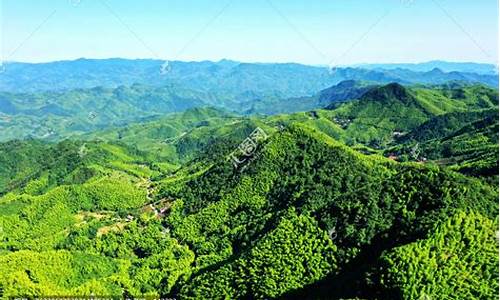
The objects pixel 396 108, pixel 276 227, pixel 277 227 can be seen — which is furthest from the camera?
pixel 396 108

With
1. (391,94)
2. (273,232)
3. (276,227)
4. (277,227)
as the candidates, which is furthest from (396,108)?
(273,232)

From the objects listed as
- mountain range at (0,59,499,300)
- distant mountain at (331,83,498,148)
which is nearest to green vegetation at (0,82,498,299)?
mountain range at (0,59,499,300)

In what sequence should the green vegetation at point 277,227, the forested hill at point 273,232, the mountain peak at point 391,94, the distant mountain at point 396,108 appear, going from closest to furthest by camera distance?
the forested hill at point 273,232 → the green vegetation at point 277,227 → the distant mountain at point 396,108 → the mountain peak at point 391,94

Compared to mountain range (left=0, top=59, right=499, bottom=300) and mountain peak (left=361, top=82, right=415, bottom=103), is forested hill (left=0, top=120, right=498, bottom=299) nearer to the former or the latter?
mountain range (left=0, top=59, right=499, bottom=300)

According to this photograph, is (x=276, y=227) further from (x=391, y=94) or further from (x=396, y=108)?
(x=391, y=94)

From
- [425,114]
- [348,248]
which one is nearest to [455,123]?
[425,114]

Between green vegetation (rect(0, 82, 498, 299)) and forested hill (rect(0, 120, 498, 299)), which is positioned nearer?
forested hill (rect(0, 120, 498, 299))

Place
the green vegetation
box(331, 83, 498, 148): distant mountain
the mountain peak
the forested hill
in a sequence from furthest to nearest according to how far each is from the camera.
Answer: the mountain peak, box(331, 83, 498, 148): distant mountain, the green vegetation, the forested hill

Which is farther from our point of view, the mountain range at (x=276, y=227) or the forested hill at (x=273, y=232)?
the mountain range at (x=276, y=227)

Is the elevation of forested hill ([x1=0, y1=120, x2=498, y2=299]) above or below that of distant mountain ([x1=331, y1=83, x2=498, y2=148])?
below

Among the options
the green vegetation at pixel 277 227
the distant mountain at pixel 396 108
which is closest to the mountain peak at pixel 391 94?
the distant mountain at pixel 396 108

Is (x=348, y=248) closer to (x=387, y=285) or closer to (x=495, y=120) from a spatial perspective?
(x=387, y=285)

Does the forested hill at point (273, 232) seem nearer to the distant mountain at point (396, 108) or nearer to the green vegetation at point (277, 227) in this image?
the green vegetation at point (277, 227)
